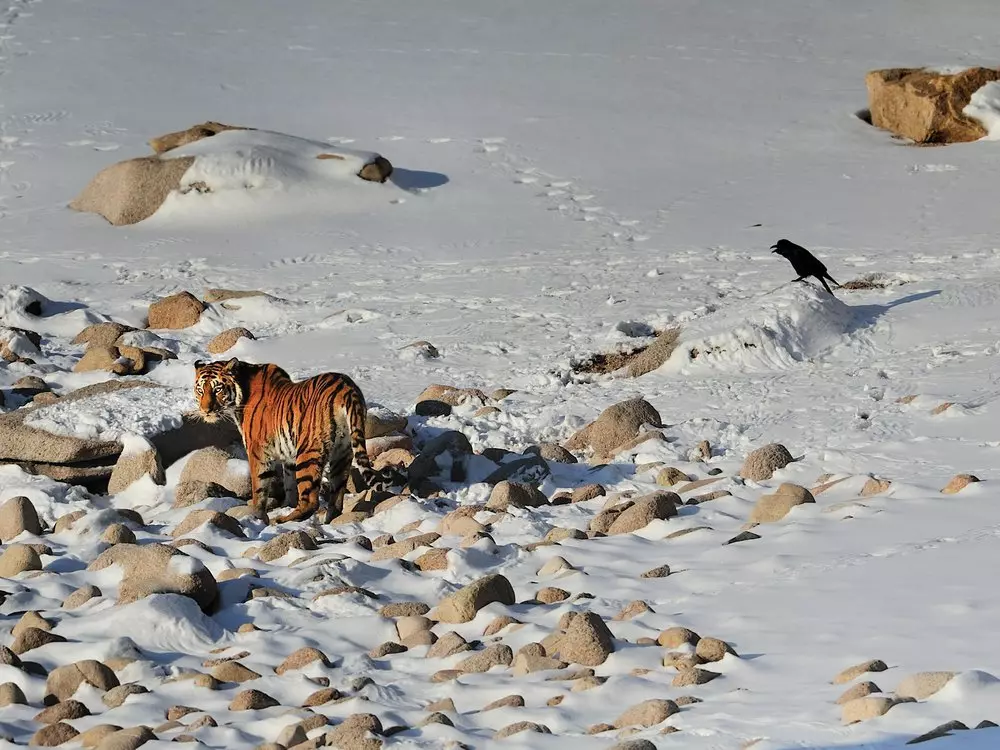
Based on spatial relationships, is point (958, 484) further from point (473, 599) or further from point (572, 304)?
point (572, 304)

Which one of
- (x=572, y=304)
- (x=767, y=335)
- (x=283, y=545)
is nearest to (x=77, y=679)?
(x=283, y=545)

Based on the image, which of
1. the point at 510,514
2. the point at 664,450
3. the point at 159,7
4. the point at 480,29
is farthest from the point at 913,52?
the point at 510,514

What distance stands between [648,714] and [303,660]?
5.07ft

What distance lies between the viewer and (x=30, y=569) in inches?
Answer: 283

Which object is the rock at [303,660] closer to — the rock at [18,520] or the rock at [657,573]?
the rock at [657,573]

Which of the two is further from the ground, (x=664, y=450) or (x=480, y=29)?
(x=480, y=29)

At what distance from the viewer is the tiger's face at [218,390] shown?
8.71 metres

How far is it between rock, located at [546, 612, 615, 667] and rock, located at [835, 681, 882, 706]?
41.3 inches

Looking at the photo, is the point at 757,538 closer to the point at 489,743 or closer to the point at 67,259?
the point at 489,743

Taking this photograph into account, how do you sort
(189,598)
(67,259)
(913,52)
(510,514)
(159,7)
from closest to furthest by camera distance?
(189,598), (510,514), (67,259), (913,52), (159,7)

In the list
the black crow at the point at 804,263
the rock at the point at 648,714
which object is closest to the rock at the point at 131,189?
the black crow at the point at 804,263

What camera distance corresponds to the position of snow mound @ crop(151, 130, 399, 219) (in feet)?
59.0

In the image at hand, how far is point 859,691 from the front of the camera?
472 centimetres

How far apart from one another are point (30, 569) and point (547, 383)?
4.92 m
